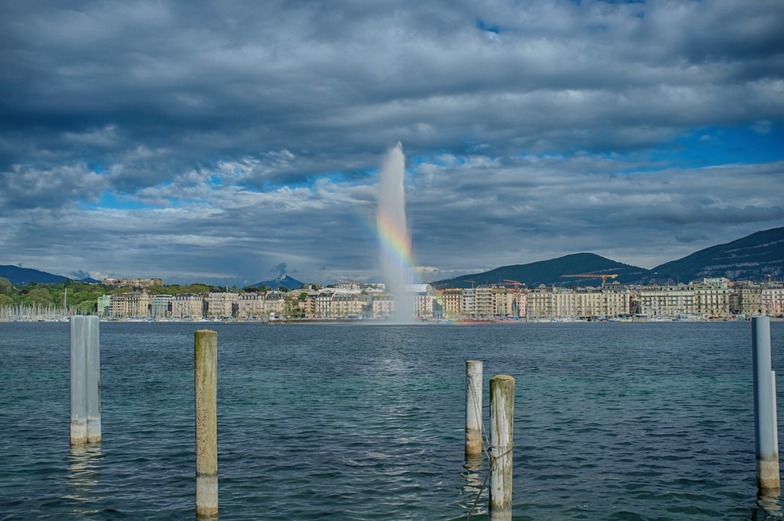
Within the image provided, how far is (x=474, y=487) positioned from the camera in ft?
58.2

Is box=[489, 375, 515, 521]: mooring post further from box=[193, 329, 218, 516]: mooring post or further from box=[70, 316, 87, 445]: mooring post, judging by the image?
box=[70, 316, 87, 445]: mooring post

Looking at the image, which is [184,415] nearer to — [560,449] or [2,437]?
[2,437]

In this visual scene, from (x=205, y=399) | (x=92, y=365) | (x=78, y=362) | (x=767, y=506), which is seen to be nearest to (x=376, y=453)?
Answer: (x=92, y=365)

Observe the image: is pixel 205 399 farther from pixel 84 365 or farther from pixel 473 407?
pixel 473 407

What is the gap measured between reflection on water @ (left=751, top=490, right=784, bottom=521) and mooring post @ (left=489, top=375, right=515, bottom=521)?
6068mm

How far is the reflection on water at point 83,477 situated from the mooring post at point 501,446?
8270 millimetres

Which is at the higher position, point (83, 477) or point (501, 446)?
point (501, 446)

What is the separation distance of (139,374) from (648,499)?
35.7 meters

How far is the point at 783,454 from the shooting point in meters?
21.2

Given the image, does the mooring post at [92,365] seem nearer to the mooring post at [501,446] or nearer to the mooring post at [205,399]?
the mooring post at [205,399]

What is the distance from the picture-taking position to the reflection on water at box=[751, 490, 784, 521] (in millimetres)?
15594

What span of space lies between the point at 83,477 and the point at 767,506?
14.8 m

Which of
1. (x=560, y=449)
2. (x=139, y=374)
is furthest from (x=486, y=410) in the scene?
(x=139, y=374)

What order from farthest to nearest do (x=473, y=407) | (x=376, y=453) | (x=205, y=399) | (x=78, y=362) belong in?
(x=376, y=453)
(x=78, y=362)
(x=473, y=407)
(x=205, y=399)
